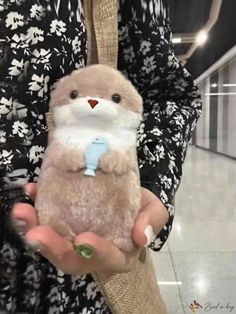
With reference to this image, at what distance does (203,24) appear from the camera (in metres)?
6.57

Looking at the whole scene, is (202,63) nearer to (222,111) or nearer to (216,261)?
(222,111)

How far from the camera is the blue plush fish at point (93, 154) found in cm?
32

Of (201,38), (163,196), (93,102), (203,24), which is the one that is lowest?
(163,196)

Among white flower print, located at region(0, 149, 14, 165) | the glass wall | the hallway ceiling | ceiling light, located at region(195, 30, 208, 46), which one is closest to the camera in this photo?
white flower print, located at region(0, 149, 14, 165)

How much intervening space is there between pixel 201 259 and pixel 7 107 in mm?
2130

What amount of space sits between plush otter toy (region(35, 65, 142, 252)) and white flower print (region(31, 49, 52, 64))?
11 centimetres

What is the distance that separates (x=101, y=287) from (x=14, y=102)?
21 cm

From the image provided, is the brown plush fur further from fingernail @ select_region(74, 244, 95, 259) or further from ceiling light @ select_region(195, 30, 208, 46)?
ceiling light @ select_region(195, 30, 208, 46)

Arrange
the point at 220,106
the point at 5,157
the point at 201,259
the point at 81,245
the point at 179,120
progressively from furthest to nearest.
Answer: the point at 220,106 < the point at 201,259 < the point at 179,120 < the point at 5,157 < the point at 81,245

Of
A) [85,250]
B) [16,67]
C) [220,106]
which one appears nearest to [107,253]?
[85,250]

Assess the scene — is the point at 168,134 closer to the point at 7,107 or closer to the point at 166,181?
the point at 166,181

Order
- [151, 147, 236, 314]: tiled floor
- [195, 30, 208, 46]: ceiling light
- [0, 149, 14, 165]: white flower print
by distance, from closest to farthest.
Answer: [0, 149, 14, 165]: white flower print
[151, 147, 236, 314]: tiled floor
[195, 30, 208, 46]: ceiling light

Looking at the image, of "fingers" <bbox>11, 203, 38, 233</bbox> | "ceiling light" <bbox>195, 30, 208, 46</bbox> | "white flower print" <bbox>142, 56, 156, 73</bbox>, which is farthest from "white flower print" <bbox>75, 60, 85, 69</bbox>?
"ceiling light" <bbox>195, 30, 208, 46</bbox>

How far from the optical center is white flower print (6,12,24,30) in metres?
0.43
